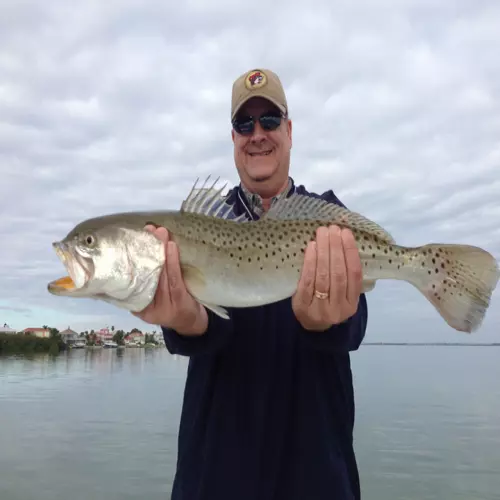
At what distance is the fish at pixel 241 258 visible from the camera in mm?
3943

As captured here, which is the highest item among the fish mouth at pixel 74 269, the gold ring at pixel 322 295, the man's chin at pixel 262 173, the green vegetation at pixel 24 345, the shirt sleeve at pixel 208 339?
the man's chin at pixel 262 173

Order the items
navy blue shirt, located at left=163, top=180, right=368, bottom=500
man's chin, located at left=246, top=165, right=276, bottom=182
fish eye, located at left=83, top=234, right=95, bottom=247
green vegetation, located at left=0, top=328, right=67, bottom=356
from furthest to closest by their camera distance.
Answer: green vegetation, located at left=0, top=328, right=67, bottom=356 < man's chin, located at left=246, top=165, right=276, bottom=182 < fish eye, located at left=83, top=234, right=95, bottom=247 < navy blue shirt, located at left=163, top=180, right=368, bottom=500

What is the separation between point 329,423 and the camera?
12.5 ft

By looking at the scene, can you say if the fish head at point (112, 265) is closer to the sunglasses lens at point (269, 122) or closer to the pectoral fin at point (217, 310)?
the pectoral fin at point (217, 310)

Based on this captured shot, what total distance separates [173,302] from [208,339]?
39 cm

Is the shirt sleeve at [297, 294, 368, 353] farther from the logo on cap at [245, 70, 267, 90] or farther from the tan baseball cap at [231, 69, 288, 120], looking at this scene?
the logo on cap at [245, 70, 267, 90]

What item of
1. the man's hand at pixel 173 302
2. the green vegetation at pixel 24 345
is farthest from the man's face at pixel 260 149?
the green vegetation at pixel 24 345

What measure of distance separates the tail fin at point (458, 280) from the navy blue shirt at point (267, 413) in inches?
27.5

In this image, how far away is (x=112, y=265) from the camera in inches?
156

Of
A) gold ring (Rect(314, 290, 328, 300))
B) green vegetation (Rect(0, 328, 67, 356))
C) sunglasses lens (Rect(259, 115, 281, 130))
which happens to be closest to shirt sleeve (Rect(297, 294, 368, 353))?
gold ring (Rect(314, 290, 328, 300))

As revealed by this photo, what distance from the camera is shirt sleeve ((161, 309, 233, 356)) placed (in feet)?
12.6

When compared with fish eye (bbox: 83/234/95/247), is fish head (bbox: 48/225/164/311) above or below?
below

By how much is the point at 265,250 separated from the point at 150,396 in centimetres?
4051

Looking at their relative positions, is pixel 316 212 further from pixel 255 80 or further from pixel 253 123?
pixel 255 80
